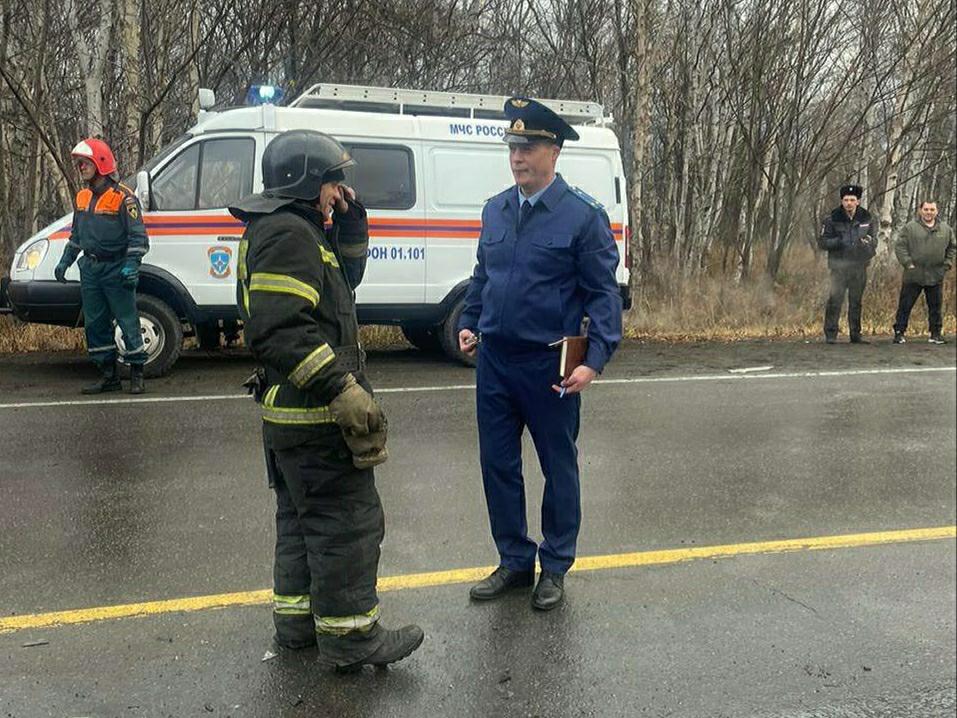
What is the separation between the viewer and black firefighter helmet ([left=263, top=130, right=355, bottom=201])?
269 cm

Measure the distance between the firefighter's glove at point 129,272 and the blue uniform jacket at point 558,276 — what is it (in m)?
4.72

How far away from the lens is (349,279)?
3.01 meters

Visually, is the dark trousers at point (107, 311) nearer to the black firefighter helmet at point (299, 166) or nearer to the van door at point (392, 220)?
the van door at point (392, 220)

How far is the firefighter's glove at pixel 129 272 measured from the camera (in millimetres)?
6945

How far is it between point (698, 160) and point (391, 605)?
15.4 m

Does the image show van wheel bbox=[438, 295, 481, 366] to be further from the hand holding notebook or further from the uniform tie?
the hand holding notebook

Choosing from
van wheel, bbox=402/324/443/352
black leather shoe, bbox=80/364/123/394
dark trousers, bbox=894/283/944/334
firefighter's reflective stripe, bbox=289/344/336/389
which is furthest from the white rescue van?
firefighter's reflective stripe, bbox=289/344/336/389

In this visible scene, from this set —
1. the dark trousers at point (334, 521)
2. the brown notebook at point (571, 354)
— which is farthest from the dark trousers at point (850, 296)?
the dark trousers at point (334, 521)

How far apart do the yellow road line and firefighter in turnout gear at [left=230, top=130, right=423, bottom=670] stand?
1.74 feet

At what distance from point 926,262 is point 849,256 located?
101 centimetres

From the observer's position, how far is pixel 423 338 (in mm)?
9734

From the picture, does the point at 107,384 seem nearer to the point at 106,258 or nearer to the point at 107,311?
the point at 107,311

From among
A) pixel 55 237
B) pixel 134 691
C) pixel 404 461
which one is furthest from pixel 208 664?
pixel 55 237

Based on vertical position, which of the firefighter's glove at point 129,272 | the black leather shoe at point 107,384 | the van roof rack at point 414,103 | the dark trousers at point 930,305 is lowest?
the black leather shoe at point 107,384
